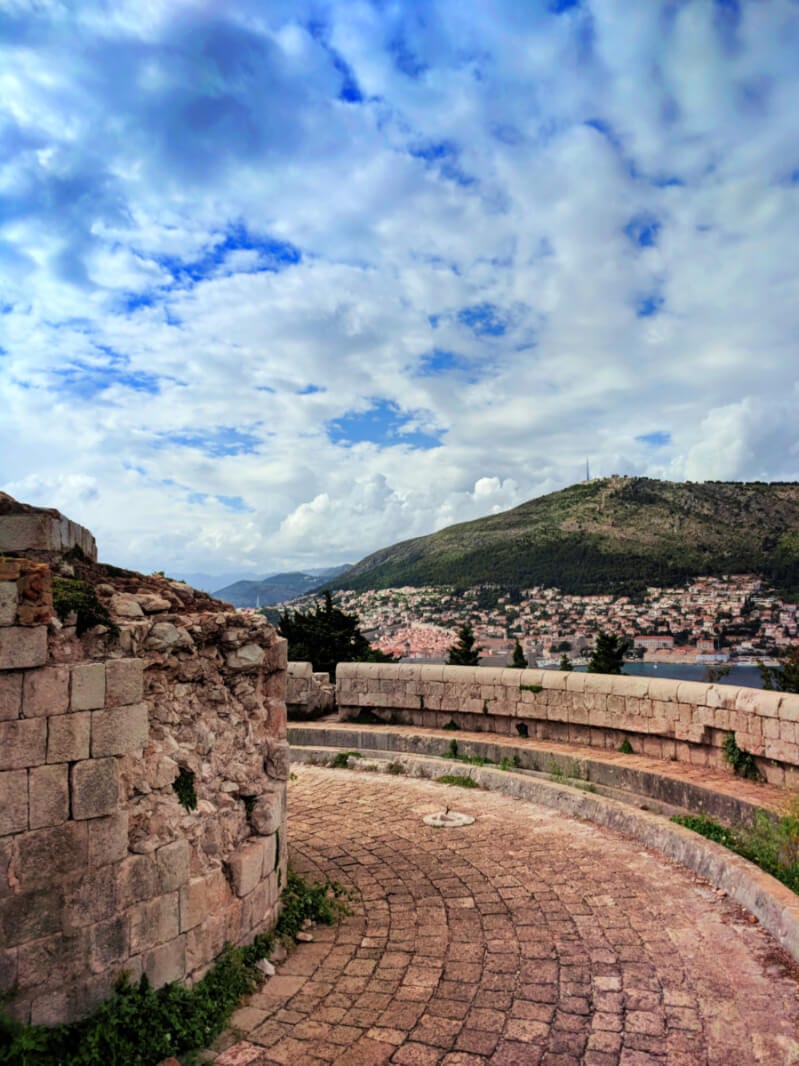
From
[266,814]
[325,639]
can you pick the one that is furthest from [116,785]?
[325,639]

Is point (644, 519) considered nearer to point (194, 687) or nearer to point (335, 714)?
point (335, 714)

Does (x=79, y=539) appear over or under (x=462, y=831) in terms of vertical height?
over

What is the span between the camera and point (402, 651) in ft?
127

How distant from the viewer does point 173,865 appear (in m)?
4.49

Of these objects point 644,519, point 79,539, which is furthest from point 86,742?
point 644,519

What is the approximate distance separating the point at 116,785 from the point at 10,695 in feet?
2.77

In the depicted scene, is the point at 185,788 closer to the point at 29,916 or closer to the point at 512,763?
the point at 29,916

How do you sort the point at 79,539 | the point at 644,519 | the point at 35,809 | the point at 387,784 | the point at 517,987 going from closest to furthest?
the point at 35,809 → the point at 517,987 → the point at 79,539 → the point at 387,784 → the point at 644,519

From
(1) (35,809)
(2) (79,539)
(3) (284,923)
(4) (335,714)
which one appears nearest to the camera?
(1) (35,809)

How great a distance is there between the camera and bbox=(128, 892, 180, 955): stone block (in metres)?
4.20

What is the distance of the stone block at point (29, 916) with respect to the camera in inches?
147

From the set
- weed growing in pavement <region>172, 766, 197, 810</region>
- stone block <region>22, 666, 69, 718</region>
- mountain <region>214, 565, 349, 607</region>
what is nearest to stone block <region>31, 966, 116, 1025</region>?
weed growing in pavement <region>172, 766, 197, 810</region>

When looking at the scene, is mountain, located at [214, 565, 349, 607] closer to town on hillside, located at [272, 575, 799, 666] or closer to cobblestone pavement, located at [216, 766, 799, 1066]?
town on hillside, located at [272, 575, 799, 666]

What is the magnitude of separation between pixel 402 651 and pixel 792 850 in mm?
32754
